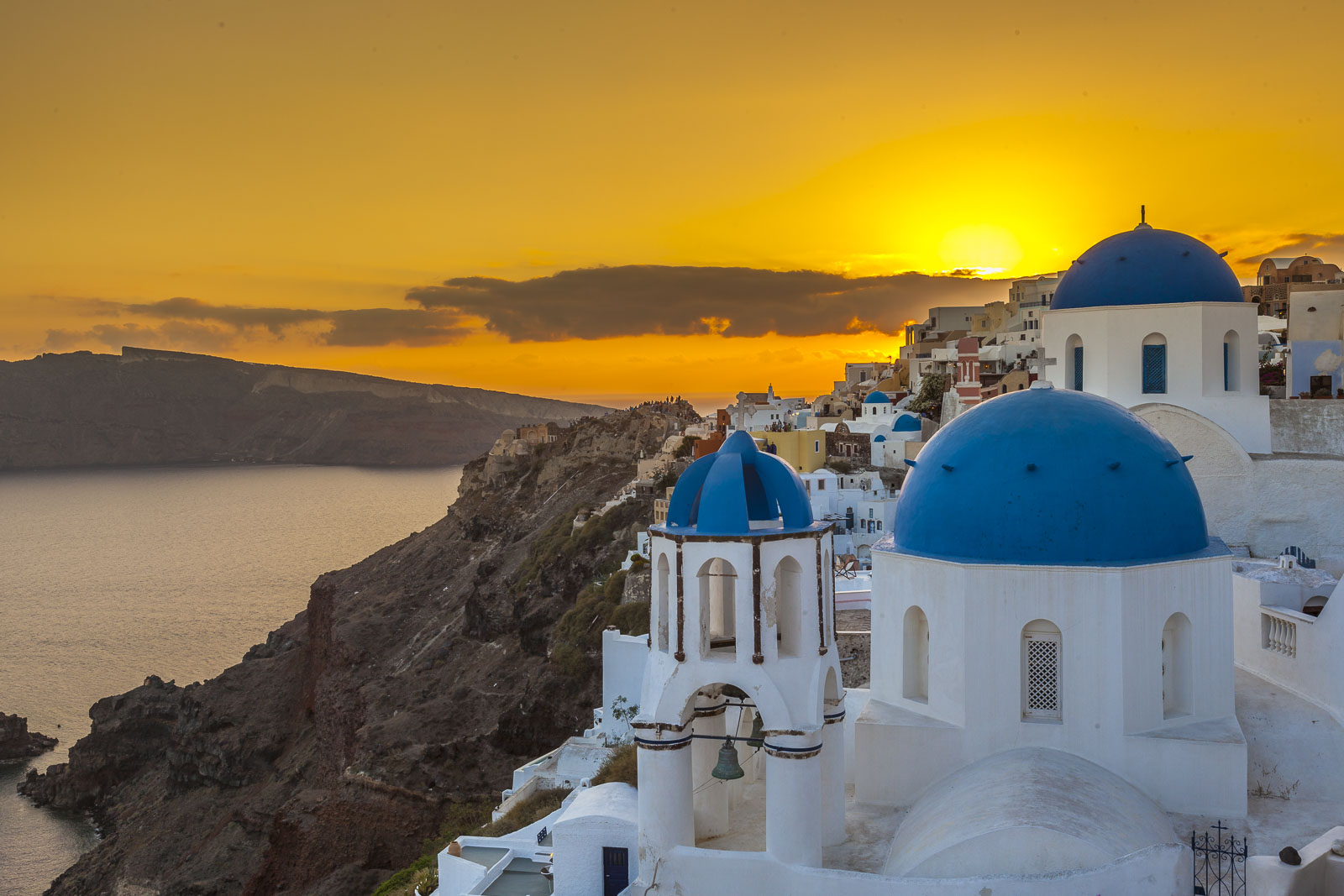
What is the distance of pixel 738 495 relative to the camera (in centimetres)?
1052

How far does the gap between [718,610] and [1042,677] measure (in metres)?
3.59

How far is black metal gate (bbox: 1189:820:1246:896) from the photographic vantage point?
1022cm

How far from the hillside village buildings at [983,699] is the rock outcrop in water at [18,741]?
158 feet

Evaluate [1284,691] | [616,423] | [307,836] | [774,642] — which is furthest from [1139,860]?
[616,423]

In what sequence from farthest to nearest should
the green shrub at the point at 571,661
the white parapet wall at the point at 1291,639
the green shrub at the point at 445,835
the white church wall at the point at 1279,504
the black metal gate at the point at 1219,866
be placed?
the green shrub at the point at 571,661
the green shrub at the point at 445,835
the white church wall at the point at 1279,504
the white parapet wall at the point at 1291,639
the black metal gate at the point at 1219,866

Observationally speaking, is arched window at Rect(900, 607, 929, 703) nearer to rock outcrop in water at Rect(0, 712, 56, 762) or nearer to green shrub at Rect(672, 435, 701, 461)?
green shrub at Rect(672, 435, 701, 461)

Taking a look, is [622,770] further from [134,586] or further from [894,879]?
[134,586]

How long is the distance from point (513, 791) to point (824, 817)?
17.4 meters

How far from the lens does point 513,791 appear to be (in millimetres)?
27141

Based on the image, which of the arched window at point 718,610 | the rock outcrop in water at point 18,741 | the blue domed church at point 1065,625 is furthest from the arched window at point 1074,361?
the rock outcrop in water at point 18,741

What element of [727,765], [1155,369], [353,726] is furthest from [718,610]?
[353,726]

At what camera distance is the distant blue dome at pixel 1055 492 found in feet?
38.8

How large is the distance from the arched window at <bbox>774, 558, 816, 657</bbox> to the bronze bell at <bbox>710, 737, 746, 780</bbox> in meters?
1.10

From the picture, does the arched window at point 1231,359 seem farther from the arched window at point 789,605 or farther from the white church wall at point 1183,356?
the arched window at point 789,605
